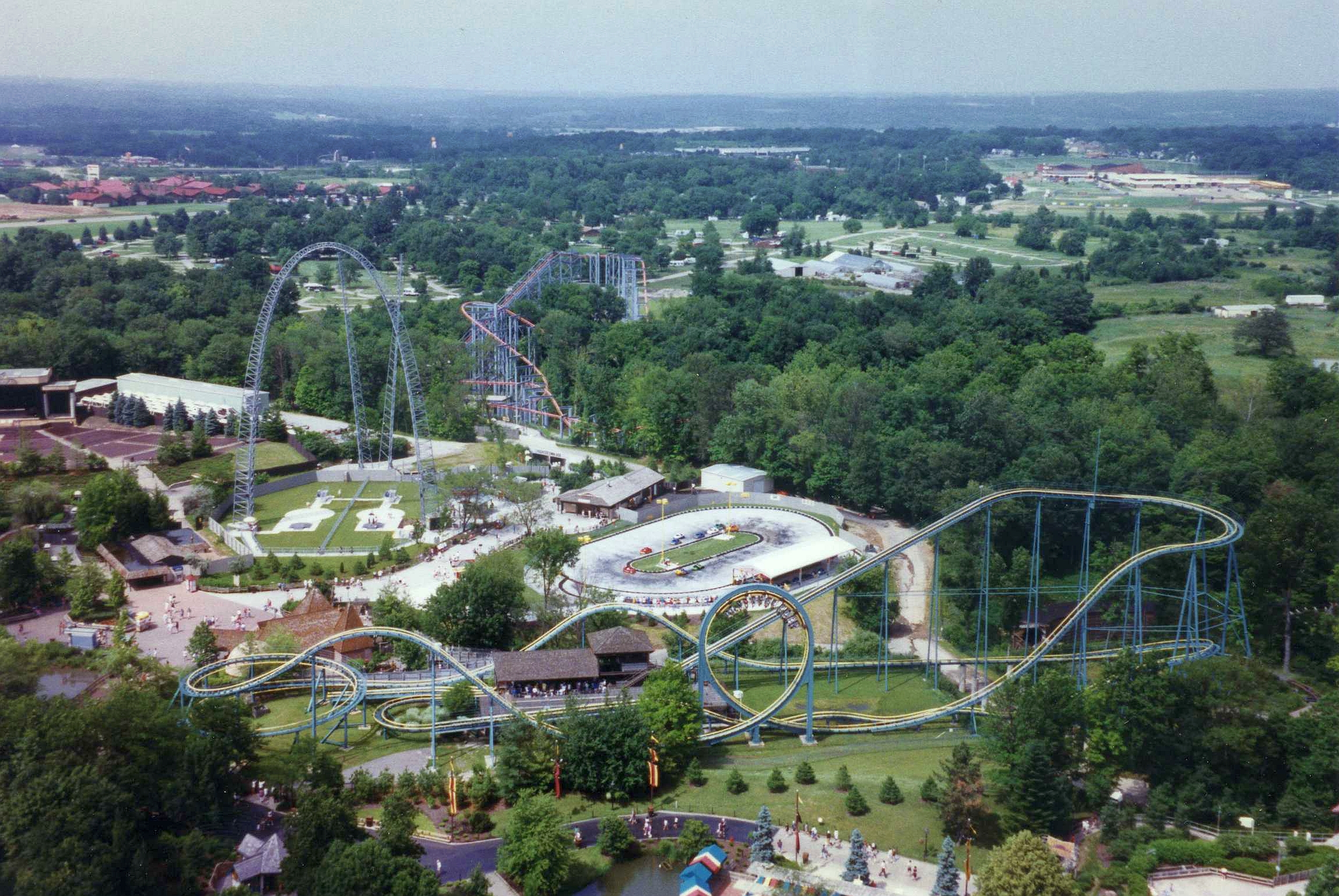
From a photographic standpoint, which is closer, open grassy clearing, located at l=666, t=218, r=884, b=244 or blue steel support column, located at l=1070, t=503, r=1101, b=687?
blue steel support column, located at l=1070, t=503, r=1101, b=687

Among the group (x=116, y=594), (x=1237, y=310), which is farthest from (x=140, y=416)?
(x=1237, y=310)

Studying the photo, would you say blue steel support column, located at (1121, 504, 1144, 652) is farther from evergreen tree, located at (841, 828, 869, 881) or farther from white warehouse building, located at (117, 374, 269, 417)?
white warehouse building, located at (117, 374, 269, 417)

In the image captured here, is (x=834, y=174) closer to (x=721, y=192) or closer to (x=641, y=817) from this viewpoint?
(x=721, y=192)

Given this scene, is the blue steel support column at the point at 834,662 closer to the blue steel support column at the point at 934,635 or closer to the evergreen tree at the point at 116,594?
the blue steel support column at the point at 934,635

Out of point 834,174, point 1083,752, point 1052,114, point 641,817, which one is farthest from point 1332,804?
point 1052,114

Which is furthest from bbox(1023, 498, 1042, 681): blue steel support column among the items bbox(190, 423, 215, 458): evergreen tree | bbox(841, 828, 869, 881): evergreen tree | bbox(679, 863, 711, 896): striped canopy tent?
bbox(190, 423, 215, 458): evergreen tree
